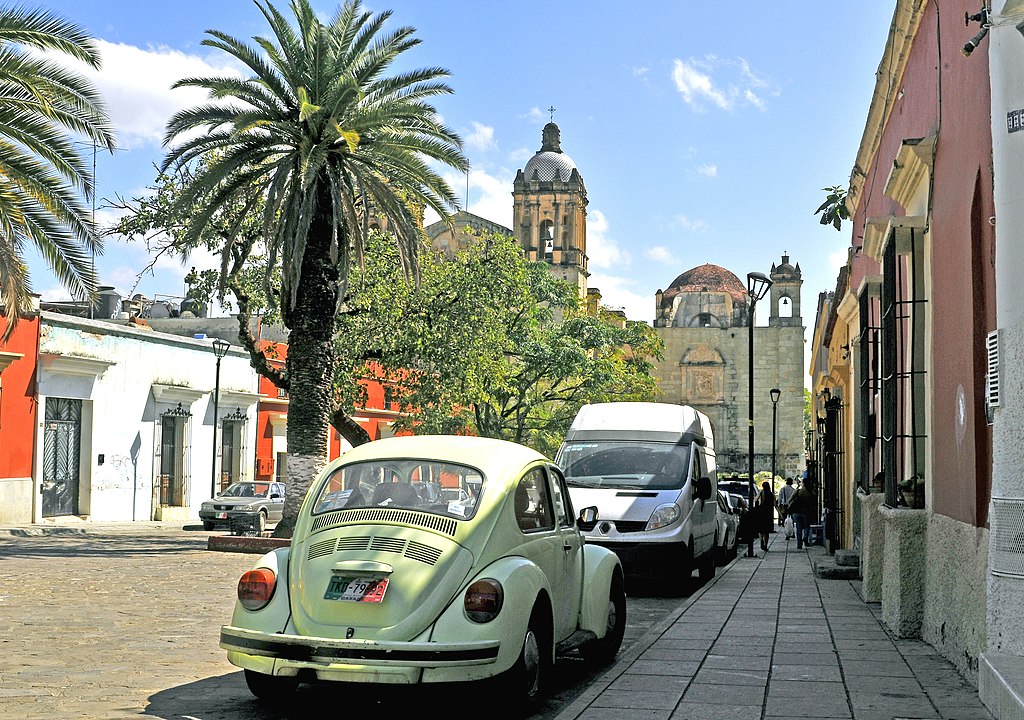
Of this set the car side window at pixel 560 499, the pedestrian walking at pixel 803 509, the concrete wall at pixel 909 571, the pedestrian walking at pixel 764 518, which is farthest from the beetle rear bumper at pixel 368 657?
the pedestrian walking at pixel 803 509

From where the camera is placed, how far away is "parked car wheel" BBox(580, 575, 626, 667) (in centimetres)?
918

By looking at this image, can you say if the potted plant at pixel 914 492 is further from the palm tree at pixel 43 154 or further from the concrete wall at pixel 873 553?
the palm tree at pixel 43 154

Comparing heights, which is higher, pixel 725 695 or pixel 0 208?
pixel 0 208

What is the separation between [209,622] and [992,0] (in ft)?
28.1

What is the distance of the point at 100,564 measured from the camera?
61.8ft

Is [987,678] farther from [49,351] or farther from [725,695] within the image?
[49,351]

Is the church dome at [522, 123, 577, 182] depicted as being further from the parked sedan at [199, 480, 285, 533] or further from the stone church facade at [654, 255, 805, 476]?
the parked sedan at [199, 480, 285, 533]

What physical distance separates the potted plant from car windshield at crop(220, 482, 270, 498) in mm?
24022

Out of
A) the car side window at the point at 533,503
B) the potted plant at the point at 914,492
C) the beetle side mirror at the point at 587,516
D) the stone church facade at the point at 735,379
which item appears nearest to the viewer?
the car side window at the point at 533,503

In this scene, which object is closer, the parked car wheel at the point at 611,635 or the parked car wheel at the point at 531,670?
the parked car wheel at the point at 531,670

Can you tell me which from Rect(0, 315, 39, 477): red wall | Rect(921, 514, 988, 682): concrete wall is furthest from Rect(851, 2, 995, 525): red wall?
Rect(0, 315, 39, 477): red wall

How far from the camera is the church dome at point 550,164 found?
251ft

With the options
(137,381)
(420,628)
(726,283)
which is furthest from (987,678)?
(726,283)

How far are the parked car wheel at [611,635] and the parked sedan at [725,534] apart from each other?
35.6ft
